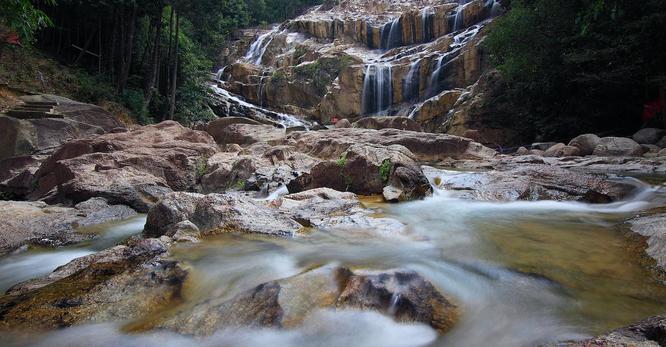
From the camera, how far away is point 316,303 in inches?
112

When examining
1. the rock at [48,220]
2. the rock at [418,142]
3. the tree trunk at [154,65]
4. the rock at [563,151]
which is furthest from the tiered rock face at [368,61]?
the rock at [48,220]

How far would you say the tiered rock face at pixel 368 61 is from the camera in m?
26.5

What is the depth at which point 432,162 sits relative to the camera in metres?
12.9

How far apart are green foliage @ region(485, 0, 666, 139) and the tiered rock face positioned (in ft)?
16.8

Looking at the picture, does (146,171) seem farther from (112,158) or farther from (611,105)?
(611,105)

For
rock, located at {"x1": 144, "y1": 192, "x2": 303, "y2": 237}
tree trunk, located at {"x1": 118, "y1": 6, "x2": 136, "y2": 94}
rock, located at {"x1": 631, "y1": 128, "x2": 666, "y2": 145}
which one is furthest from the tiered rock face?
rock, located at {"x1": 144, "y1": 192, "x2": 303, "y2": 237}

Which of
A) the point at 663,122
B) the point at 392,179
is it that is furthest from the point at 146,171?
the point at 663,122

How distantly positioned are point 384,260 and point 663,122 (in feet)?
50.1

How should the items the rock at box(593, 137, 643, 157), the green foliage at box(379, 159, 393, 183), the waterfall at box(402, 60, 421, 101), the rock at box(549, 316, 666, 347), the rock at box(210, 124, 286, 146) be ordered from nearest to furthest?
the rock at box(549, 316, 666, 347), the green foliage at box(379, 159, 393, 183), the rock at box(593, 137, 643, 157), the rock at box(210, 124, 286, 146), the waterfall at box(402, 60, 421, 101)

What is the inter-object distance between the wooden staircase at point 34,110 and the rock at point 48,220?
8.07 metres

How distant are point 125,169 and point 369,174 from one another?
473 centimetres

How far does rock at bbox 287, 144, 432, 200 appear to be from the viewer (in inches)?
282

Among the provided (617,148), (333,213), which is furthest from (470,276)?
(617,148)

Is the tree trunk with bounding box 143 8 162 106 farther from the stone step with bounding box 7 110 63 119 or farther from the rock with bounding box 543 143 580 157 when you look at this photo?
the rock with bounding box 543 143 580 157
